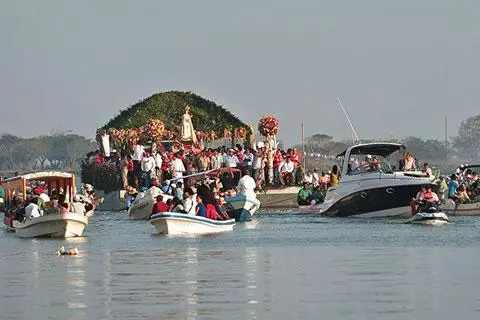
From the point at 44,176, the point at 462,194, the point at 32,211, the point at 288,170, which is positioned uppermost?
the point at 288,170

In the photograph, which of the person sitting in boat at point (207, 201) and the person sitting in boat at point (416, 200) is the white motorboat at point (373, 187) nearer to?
the person sitting in boat at point (416, 200)

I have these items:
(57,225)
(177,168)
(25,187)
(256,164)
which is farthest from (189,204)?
(256,164)

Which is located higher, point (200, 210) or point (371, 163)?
point (371, 163)

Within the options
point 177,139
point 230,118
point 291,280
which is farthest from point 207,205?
point 230,118

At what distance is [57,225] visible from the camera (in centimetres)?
5028

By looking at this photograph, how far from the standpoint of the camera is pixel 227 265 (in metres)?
39.2

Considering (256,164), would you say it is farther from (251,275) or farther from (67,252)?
(251,275)

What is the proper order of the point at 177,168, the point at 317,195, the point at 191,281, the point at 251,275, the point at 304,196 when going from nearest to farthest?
the point at 191,281
the point at 251,275
the point at 177,168
the point at 304,196
the point at 317,195

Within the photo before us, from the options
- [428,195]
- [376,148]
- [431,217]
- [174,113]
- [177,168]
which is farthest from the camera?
[174,113]

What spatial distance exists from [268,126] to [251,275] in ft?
135

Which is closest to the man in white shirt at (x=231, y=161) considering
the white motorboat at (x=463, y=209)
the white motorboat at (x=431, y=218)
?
the white motorboat at (x=463, y=209)

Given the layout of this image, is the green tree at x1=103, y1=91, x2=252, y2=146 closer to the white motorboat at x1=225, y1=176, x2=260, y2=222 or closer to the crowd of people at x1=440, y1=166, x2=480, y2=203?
the crowd of people at x1=440, y1=166, x2=480, y2=203

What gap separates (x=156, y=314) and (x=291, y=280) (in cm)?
679

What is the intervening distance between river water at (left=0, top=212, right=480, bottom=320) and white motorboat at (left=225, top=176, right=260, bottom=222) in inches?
226
